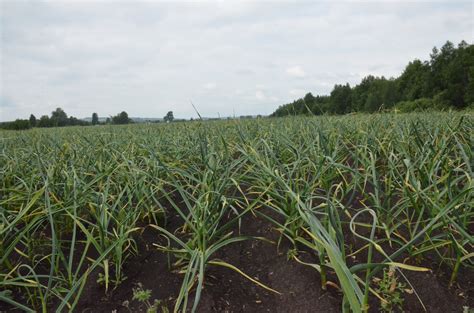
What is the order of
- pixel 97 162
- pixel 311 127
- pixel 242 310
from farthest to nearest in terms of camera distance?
pixel 311 127 → pixel 97 162 → pixel 242 310

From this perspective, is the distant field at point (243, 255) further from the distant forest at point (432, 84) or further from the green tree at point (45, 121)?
the distant forest at point (432, 84)

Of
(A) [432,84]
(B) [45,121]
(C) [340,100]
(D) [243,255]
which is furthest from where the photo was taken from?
(A) [432,84]

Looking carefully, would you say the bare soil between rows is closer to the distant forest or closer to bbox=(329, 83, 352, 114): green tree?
bbox=(329, 83, 352, 114): green tree

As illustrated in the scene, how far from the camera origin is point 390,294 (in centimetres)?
147

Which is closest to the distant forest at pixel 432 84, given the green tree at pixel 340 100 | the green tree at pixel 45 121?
the green tree at pixel 340 100

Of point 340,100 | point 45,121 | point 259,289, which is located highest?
point 340,100

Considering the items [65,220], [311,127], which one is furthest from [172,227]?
[311,127]

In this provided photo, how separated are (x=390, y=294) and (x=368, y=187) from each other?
3.96ft

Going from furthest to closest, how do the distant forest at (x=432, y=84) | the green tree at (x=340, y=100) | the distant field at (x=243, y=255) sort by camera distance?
1. the distant forest at (x=432, y=84)
2. the green tree at (x=340, y=100)
3. the distant field at (x=243, y=255)

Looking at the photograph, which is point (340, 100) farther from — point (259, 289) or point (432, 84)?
point (259, 289)

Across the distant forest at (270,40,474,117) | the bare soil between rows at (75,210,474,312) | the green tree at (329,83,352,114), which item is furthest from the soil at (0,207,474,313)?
the distant forest at (270,40,474,117)

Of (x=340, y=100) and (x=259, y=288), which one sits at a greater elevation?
(x=340, y=100)

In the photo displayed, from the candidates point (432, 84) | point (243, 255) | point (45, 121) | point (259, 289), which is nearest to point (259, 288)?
point (259, 289)

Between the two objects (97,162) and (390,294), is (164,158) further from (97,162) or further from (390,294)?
(390,294)
